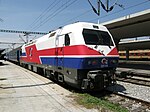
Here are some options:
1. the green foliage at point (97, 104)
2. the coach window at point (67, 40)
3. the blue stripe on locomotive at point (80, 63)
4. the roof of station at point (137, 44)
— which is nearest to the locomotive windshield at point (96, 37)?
the blue stripe on locomotive at point (80, 63)

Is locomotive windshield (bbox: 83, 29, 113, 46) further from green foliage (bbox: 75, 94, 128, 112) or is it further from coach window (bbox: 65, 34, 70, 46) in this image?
green foliage (bbox: 75, 94, 128, 112)

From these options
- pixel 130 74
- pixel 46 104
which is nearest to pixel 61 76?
pixel 46 104

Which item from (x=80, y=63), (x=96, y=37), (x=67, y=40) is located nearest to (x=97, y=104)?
(x=80, y=63)

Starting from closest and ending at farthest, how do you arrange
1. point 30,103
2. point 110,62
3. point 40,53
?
point 30,103 → point 110,62 → point 40,53

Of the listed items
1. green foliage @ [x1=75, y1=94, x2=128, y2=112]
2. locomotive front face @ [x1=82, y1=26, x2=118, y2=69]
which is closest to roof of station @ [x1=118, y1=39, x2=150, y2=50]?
locomotive front face @ [x1=82, y1=26, x2=118, y2=69]

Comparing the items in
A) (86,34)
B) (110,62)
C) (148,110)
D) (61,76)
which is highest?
(86,34)

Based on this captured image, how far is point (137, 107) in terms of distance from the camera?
7887 mm

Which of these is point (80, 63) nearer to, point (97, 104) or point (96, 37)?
point (96, 37)

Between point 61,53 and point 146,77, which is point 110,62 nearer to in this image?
point 61,53

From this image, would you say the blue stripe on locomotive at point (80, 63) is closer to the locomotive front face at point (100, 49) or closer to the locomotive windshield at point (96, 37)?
the locomotive front face at point (100, 49)

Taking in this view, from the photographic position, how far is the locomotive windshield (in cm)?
954

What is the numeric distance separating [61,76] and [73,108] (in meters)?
4.02

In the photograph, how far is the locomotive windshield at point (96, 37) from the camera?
954 centimetres

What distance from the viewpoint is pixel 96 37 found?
9.92 metres
